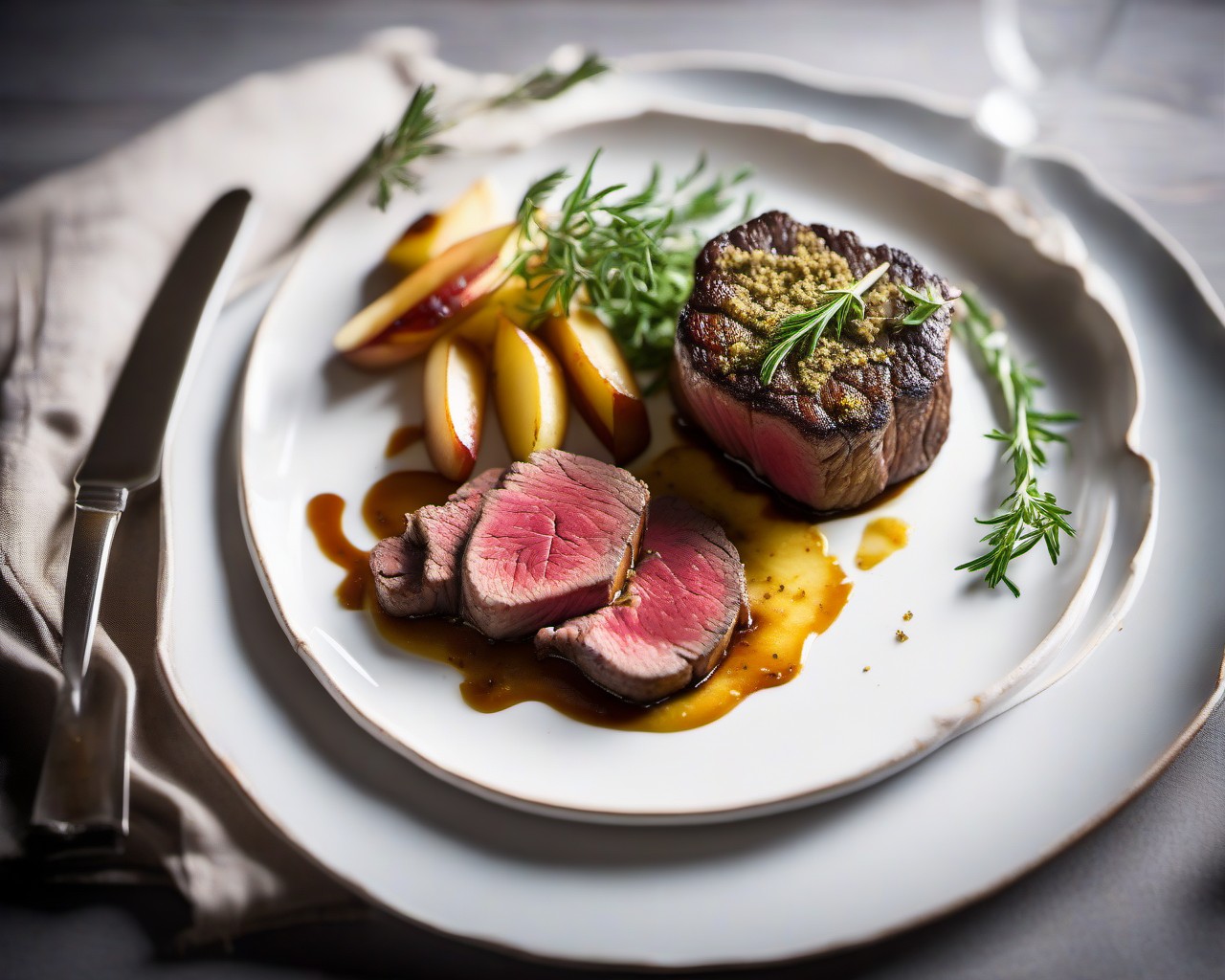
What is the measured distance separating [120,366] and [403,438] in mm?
910

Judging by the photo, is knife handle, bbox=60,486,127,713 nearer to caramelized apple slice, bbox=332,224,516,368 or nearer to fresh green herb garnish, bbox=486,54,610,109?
caramelized apple slice, bbox=332,224,516,368

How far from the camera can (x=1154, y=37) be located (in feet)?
13.5

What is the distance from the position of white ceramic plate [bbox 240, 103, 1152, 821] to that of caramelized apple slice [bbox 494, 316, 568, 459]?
0.37 ft

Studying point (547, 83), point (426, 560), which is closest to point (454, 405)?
point (426, 560)

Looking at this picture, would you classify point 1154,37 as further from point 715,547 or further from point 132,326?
point 132,326

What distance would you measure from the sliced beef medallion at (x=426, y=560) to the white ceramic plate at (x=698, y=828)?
0.29m

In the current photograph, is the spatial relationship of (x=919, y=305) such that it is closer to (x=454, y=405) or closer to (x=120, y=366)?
(x=454, y=405)

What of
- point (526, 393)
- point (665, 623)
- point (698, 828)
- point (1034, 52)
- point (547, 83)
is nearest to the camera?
point (698, 828)

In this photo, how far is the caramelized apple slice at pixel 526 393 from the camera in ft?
8.72

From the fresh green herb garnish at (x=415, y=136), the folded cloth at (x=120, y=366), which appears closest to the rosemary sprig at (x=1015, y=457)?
the fresh green herb garnish at (x=415, y=136)

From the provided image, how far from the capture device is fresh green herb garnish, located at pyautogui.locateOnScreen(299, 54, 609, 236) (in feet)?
10.2

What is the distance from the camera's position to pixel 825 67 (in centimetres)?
407

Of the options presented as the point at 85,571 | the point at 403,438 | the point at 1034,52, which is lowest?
the point at 85,571

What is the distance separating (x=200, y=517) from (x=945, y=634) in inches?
76.3
